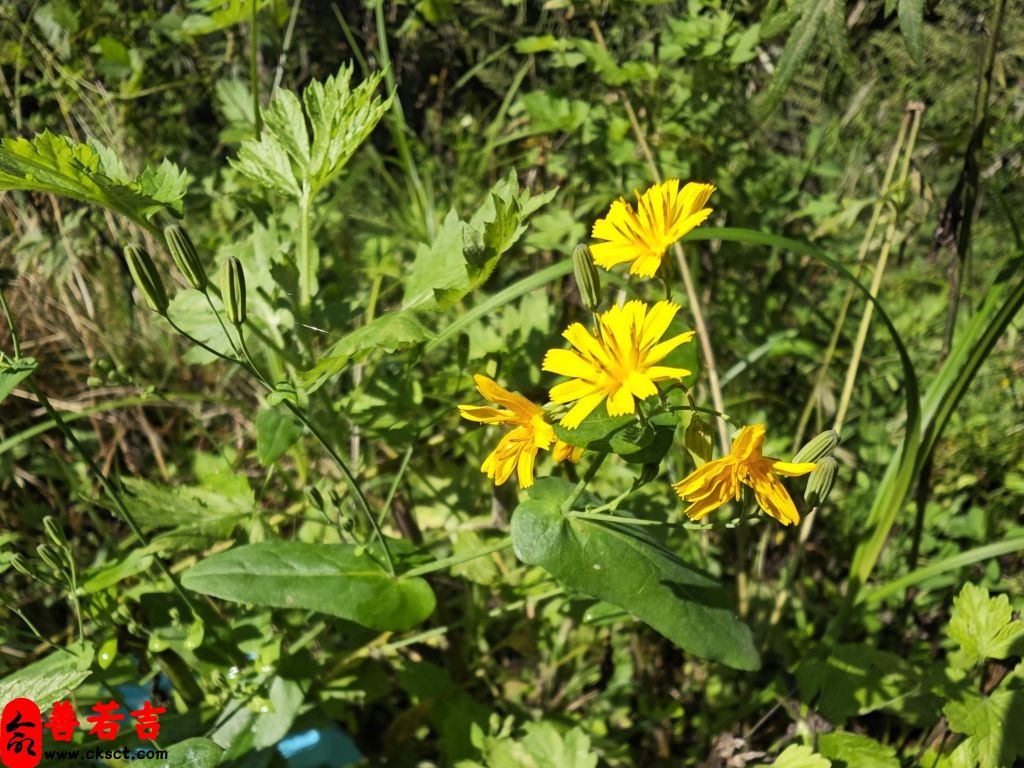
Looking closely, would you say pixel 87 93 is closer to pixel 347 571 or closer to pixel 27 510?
pixel 27 510

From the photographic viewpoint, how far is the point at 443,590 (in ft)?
4.24

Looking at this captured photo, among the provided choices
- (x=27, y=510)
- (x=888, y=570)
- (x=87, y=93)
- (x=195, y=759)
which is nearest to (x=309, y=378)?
(x=195, y=759)

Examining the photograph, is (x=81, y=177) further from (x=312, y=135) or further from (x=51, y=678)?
(x=51, y=678)

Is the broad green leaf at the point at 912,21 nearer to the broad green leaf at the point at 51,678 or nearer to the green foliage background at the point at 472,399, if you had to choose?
the green foliage background at the point at 472,399

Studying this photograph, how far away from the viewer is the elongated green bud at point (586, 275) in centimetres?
71

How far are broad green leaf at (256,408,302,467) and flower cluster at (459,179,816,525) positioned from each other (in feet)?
0.98

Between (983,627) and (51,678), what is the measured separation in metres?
1.11

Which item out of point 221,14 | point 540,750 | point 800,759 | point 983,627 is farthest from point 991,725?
point 221,14

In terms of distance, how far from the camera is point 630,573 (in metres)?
0.77

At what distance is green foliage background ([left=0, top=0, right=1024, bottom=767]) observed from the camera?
0.89m

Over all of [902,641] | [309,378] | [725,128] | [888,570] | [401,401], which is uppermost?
[725,128]

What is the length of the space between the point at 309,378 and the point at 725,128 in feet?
3.87

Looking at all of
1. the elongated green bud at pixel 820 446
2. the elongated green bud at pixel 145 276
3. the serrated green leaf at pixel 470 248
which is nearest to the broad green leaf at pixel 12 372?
the elongated green bud at pixel 145 276

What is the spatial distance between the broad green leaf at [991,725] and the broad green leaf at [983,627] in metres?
0.05
